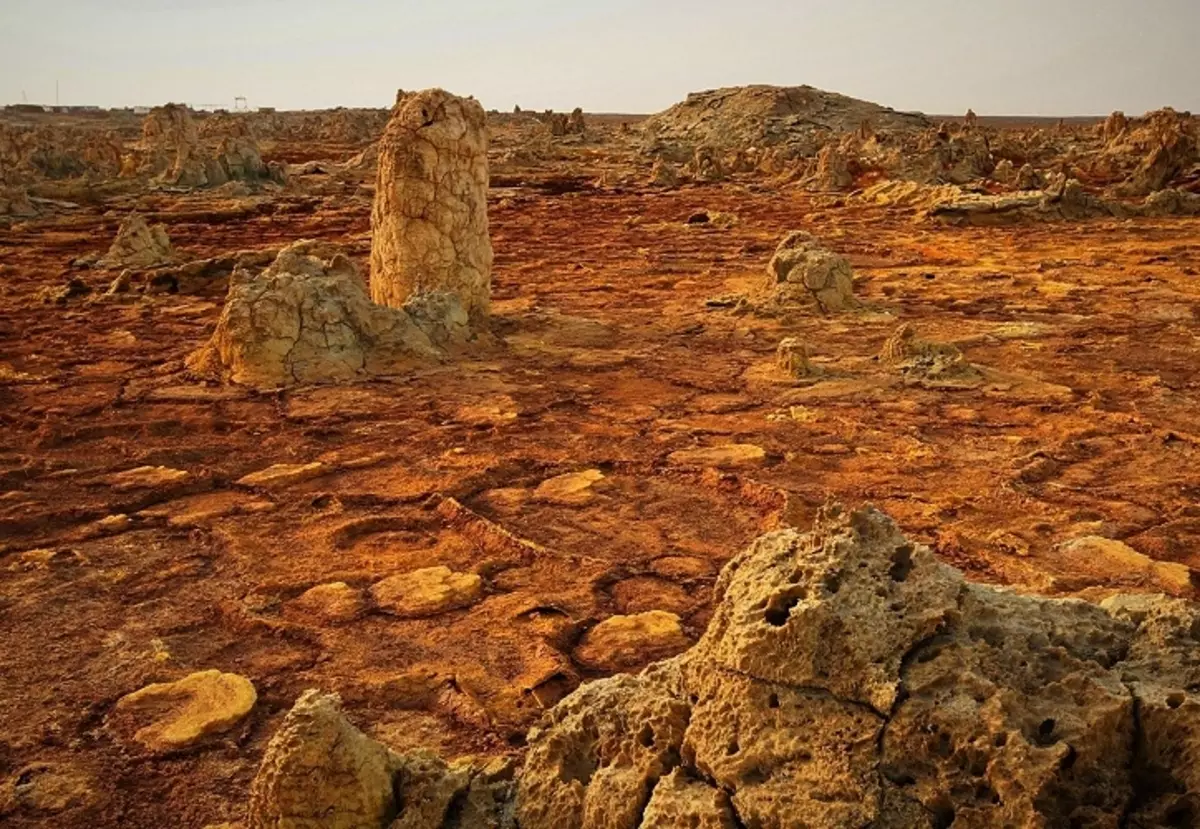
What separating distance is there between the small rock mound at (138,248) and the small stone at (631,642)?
9.39 m

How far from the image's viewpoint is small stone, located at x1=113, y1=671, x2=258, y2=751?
113 inches

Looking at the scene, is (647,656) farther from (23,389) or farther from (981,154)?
(981,154)

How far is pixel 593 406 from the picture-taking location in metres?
6.18

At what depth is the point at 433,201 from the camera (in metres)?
7.49

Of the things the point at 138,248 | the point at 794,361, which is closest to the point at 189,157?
the point at 138,248

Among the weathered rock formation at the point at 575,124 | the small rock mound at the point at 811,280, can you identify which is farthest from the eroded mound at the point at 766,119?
the small rock mound at the point at 811,280

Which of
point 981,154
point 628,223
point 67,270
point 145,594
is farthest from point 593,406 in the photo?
point 981,154

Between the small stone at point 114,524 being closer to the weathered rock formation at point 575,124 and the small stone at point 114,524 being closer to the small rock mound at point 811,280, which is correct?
the small rock mound at point 811,280

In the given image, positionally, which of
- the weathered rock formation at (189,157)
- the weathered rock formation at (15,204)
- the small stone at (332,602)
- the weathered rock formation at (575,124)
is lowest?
the small stone at (332,602)

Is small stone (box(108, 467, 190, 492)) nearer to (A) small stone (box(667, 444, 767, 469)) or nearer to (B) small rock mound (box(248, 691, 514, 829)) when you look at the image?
(A) small stone (box(667, 444, 767, 469))

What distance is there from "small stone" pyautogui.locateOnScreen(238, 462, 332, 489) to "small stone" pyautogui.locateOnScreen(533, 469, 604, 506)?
1164 millimetres

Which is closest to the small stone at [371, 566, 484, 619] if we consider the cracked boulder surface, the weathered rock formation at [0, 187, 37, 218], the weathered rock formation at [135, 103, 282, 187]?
the cracked boulder surface

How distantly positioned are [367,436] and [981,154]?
1926 cm

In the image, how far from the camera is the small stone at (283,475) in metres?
4.92
